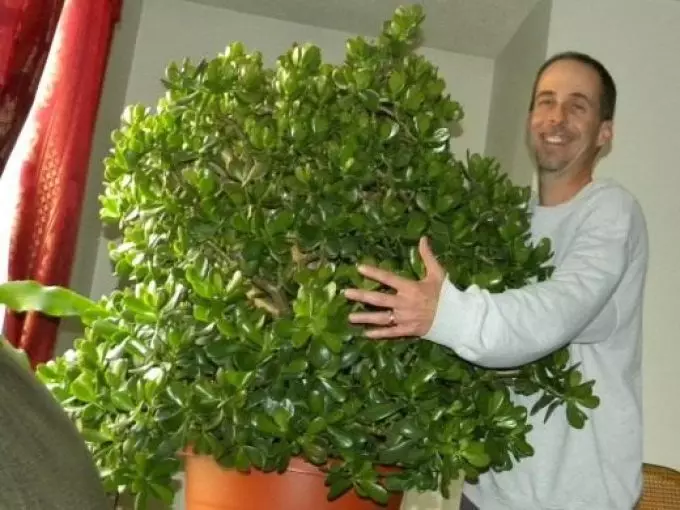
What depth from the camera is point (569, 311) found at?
112cm

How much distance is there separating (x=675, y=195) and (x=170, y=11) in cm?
158

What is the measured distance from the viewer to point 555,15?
2.52m

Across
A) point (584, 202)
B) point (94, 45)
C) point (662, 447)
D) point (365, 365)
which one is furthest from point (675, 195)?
point (365, 365)

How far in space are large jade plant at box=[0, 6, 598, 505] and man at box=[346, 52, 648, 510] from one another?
0.05 m

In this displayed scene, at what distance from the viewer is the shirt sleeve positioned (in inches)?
41.7

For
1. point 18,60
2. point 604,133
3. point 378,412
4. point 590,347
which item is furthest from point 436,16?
point 378,412

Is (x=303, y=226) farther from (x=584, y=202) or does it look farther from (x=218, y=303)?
(x=584, y=202)

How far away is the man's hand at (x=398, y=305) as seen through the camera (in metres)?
1.04

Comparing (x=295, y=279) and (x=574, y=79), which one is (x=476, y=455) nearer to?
(x=295, y=279)

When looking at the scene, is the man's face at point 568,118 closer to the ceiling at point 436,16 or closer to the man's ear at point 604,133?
the man's ear at point 604,133

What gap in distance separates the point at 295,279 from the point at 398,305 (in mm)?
121

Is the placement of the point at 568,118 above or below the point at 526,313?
above

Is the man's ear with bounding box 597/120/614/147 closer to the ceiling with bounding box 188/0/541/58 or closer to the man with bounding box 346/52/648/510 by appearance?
the man with bounding box 346/52/648/510

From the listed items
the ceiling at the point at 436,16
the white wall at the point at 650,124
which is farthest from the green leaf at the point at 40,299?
the ceiling at the point at 436,16
